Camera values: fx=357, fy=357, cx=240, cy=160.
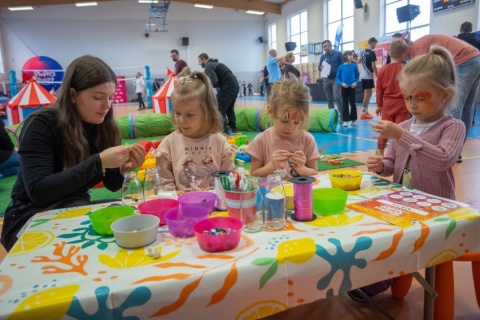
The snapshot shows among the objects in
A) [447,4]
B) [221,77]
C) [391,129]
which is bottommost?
[391,129]

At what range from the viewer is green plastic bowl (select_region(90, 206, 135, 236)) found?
1.04m

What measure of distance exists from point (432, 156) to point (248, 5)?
679 inches

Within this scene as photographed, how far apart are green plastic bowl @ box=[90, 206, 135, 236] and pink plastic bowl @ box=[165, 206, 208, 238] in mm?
168

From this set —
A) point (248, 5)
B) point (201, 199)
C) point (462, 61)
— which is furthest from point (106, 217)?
point (248, 5)

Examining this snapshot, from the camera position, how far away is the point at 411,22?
10453 millimetres

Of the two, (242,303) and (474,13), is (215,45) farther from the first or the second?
(242,303)

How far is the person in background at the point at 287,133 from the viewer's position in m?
1.88

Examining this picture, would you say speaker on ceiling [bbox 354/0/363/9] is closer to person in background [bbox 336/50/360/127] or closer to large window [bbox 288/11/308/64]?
large window [bbox 288/11/308/64]

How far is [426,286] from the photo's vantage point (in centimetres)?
110

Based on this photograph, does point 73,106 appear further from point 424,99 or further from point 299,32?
A: point 299,32

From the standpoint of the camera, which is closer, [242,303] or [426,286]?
[242,303]

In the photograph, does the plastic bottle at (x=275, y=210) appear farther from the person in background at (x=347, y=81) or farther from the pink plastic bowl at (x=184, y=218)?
the person in background at (x=347, y=81)

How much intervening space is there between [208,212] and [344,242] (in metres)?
0.44

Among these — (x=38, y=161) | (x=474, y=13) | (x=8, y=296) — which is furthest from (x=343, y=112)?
(x=8, y=296)
